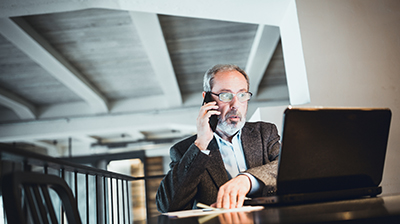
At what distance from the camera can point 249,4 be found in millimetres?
2631

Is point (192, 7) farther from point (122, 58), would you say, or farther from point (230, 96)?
point (122, 58)

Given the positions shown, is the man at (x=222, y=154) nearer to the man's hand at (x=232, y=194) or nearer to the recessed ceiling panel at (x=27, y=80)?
the man's hand at (x=232, y=194)

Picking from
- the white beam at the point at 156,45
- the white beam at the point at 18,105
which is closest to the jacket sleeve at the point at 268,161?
the white beam at the point at 156,45

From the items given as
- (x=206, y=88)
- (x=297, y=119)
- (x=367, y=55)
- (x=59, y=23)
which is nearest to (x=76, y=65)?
(x=59, y=23)

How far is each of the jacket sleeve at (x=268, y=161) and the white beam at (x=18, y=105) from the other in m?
5.45

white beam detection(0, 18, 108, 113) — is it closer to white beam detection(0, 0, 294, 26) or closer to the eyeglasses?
white beam detection(0, 0, 294, 26)

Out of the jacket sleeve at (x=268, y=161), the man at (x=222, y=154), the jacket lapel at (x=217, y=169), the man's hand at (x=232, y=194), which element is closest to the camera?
the man's hand at (x=232, y=194)

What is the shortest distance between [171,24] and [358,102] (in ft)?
8.34

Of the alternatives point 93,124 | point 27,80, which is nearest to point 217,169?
point 27,80

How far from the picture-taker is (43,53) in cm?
427

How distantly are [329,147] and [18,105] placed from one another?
6526mm

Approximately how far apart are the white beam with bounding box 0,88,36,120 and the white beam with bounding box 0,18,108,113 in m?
1.35

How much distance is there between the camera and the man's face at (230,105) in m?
1.72

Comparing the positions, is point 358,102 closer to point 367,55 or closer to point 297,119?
point 367,55
